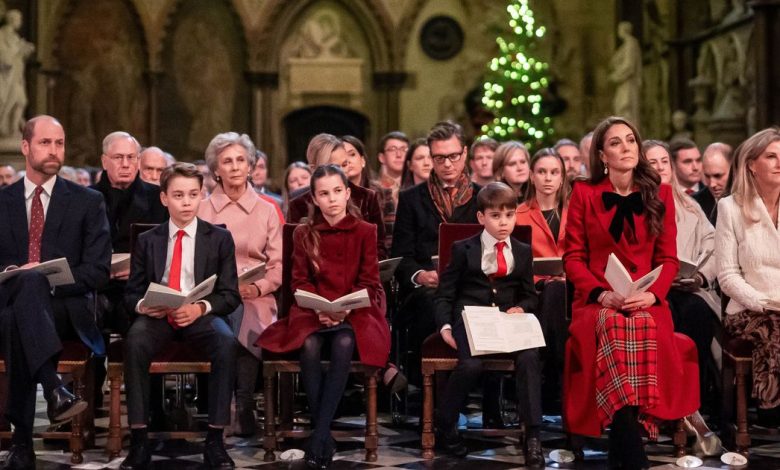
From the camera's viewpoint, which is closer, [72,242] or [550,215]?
[72,242]

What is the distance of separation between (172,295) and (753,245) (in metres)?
2.78

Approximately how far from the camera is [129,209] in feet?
23.6

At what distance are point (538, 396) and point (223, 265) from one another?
164cm

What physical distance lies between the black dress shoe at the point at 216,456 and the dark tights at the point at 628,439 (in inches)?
68.7

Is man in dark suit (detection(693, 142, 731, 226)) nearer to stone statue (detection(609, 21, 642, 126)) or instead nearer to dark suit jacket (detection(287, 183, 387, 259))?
dark suit jacket (detection(287, 183, 387, 259))

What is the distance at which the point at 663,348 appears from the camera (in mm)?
5480

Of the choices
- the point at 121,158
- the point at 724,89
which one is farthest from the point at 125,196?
the point at 724,89

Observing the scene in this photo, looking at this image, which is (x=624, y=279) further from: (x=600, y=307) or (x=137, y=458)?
(x=137, y=458)

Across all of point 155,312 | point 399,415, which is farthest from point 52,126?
point 399,415

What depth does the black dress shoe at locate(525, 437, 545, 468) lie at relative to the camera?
5609mm

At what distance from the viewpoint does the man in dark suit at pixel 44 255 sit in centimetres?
561

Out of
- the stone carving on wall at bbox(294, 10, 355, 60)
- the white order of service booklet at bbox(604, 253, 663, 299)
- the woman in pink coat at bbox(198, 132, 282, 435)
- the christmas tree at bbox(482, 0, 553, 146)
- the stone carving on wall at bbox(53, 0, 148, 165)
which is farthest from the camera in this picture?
the stone carving on wall at bbox(294, 10, 355, 60)

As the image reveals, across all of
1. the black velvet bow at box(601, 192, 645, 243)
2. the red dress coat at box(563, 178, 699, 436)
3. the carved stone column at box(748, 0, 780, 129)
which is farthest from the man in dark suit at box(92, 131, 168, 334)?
the carved stone column at box(748, 0, 780, 129)

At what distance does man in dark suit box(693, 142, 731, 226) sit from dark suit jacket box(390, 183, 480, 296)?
Answer: 1.66 meters
